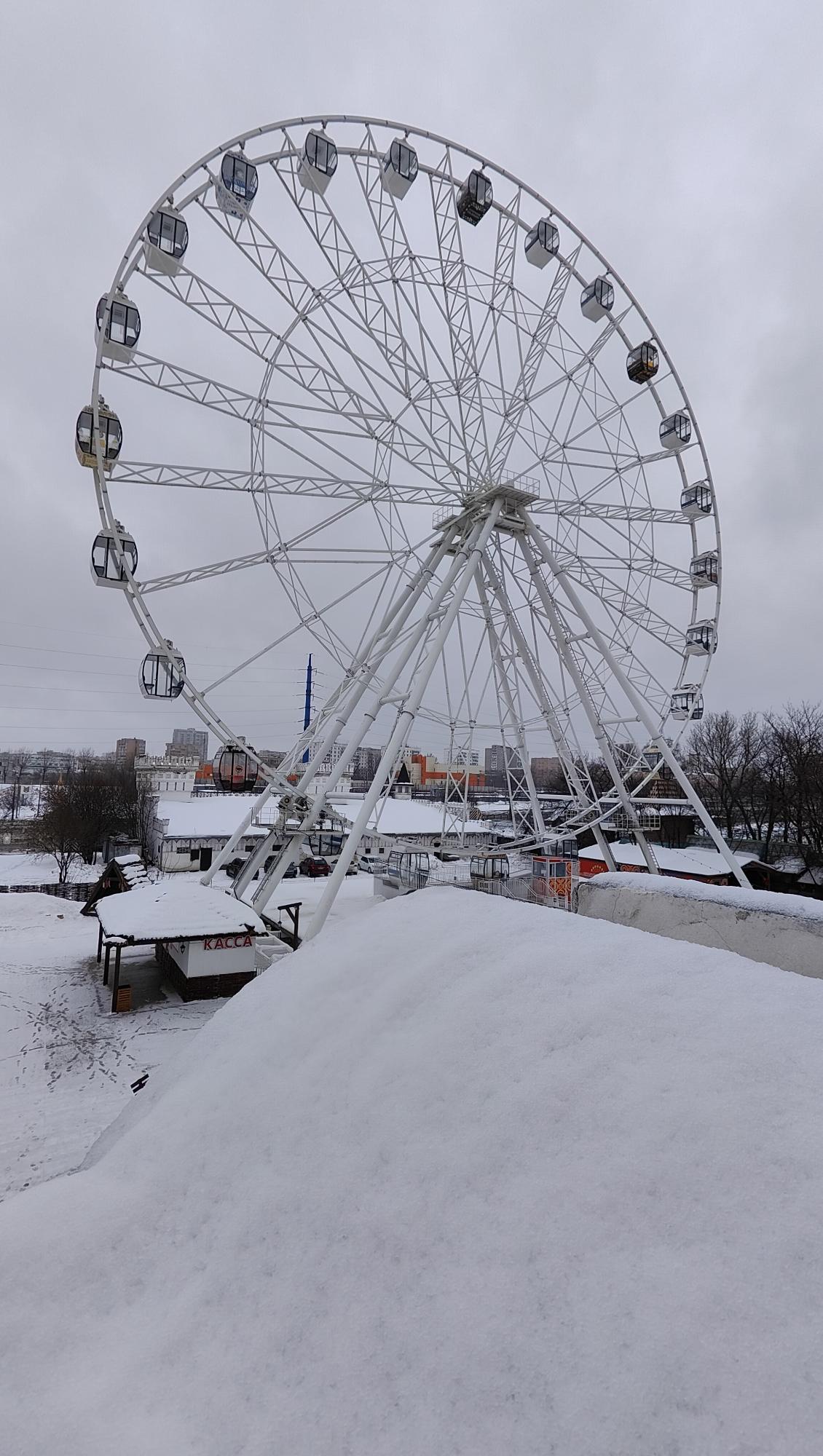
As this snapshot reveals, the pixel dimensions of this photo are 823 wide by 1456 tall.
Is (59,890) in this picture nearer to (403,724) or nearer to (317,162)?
(403,724)

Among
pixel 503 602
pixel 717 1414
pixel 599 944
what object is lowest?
pixel 717 1414

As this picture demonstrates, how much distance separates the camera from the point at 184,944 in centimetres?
1584

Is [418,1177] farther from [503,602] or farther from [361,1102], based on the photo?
[503,602]

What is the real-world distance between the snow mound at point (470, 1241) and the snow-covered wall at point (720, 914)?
2.43 m

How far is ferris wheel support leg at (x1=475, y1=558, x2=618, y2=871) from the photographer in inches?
720

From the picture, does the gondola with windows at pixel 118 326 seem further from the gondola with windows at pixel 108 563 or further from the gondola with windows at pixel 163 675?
the gondola with windows at pixel 163 675

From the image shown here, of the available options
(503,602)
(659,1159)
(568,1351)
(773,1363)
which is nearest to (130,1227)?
(568,1351)

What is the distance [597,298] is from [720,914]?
59.1 ft

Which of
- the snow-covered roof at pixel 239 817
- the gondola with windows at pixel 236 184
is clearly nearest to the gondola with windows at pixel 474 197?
the gondola with windows at pixel 236 184

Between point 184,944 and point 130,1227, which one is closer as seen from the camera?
point 130,1227

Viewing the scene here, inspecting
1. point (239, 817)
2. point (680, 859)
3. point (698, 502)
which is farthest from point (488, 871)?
point (239, 817)

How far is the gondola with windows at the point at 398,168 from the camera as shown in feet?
48.3

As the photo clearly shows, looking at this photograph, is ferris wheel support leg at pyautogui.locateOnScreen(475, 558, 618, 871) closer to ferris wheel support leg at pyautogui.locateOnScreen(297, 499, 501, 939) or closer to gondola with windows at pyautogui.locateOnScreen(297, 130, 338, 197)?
ferris wheel support leg at pyautogui.locateOnScreen(297, 499, 501, 939)

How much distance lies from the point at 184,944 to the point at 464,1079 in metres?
13.7
